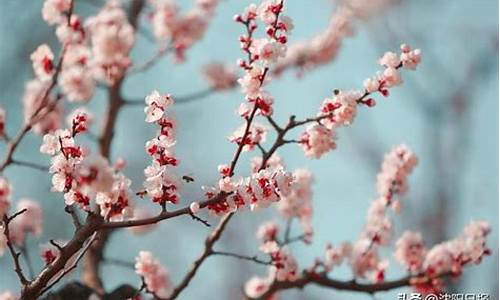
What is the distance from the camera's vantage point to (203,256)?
2.35m

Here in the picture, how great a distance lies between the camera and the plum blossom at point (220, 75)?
14.4 ft

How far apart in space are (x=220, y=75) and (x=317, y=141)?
7.82ft

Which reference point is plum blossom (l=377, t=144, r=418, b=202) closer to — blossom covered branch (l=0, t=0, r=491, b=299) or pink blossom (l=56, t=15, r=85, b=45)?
blossom covered branch (l=0, t=0, r=491, b=299)

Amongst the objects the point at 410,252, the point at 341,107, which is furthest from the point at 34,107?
the point at 410,252

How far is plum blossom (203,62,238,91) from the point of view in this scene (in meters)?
4.38

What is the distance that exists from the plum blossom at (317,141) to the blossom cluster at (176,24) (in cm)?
173

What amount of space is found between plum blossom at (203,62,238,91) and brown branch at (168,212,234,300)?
81.3 inches

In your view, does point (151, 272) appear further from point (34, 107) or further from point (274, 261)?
point (34, 107)

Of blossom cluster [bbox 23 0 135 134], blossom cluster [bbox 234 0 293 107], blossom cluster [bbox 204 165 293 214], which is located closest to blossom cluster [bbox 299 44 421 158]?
blossom cluster [bbox 234 0 293 107]

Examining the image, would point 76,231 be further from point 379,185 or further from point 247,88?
point 379,185

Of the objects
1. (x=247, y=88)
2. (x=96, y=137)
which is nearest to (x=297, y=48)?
(x=96, y=137)

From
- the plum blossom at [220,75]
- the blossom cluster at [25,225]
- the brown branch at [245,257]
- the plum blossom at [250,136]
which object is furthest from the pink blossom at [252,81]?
the plum blossom at [220,75]

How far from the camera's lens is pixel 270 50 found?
191 cm

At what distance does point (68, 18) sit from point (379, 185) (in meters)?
1.30
